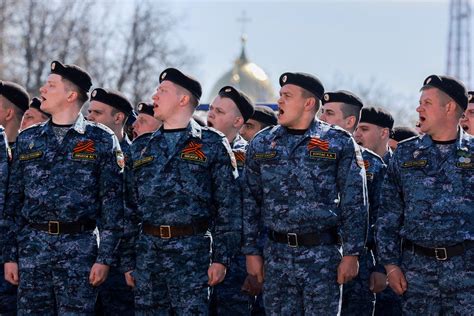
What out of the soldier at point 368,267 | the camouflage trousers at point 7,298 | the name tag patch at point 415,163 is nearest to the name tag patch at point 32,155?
the camouflage trousers at point 7,298

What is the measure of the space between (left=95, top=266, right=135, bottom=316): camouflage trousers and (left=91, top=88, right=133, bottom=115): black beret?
1.51 meters

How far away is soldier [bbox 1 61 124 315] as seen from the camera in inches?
295

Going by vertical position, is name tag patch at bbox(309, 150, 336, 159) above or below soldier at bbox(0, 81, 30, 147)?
below

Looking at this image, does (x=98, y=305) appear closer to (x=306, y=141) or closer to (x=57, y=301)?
(x=57, y=301)

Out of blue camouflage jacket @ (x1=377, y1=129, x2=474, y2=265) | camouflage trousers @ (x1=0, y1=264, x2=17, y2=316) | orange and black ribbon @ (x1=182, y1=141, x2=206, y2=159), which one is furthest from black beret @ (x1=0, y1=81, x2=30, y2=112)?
blue camouflage jacket @ (x1=377, y1=129, x2=474, y2=265)

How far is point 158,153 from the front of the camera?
7.55 metres

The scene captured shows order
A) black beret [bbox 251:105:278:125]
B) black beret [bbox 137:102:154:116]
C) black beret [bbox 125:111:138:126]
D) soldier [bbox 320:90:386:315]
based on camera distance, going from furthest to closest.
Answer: black beret [bbox 125:111:138:126], black beret [bbox 251:105:278:125], black beret [bbox 137:102:154:116], soldier [bbox 320:90:386:315]

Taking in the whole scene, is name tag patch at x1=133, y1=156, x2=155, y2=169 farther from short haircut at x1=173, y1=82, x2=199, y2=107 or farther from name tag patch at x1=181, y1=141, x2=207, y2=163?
short haircut at x1=173, y1=82, x2=199, y2=107

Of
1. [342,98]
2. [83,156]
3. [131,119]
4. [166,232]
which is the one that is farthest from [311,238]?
[131,119]

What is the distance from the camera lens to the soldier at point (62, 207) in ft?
24.6

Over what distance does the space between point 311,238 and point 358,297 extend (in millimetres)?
1717

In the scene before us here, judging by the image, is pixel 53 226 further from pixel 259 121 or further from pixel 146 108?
pixel 259 121

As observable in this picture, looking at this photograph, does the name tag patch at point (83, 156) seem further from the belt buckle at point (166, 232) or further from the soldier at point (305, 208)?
the soldier at point (305, 208)

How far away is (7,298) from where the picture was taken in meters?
8.72
